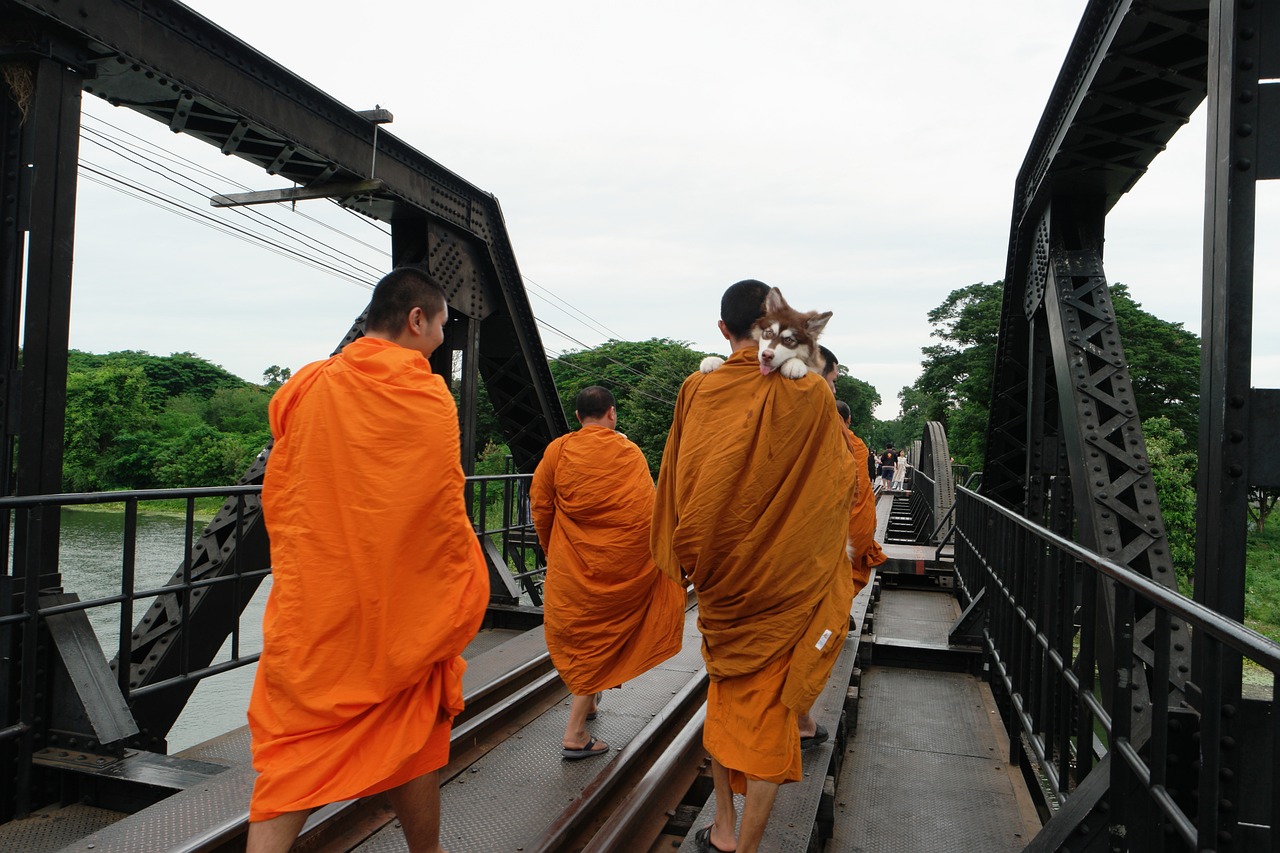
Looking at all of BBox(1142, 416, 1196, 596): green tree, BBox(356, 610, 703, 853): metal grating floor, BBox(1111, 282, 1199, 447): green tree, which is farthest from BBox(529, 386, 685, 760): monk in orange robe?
BBox(1111, 282, 1199, 447): green tree

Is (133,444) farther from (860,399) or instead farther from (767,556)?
(860,399)

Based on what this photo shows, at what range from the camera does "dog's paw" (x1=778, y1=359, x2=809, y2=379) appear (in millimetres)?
2730

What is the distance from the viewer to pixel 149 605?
698cm

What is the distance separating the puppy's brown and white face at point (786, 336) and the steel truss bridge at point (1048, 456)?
1123 mm

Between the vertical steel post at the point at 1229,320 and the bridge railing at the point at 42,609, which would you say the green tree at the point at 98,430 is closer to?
the bridge railing at the point at 42,609

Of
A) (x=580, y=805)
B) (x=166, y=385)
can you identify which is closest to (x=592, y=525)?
(x=580, y=805)

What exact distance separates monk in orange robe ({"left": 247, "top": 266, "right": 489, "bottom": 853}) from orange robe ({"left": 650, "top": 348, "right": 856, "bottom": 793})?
856 mm

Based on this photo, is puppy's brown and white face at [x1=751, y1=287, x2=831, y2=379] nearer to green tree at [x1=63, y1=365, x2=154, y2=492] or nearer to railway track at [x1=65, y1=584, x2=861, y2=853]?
railway track at [x1=65, y1=584, x2=861, y2=853]

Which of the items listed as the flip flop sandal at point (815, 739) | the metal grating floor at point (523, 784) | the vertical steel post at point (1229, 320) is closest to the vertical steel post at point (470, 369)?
the metal grating floor at point (523, 784)

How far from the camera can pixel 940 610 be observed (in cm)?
800

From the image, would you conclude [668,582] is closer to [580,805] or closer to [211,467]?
[580,805]

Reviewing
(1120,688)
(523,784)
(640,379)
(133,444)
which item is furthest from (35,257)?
(640,379)

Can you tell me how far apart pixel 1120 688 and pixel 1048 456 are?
4.91 m

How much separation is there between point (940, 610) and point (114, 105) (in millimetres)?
7816
